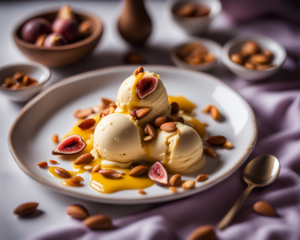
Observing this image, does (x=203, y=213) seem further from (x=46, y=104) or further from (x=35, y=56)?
(x=35, y=56)

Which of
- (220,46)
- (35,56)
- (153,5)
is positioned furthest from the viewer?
(153,5)

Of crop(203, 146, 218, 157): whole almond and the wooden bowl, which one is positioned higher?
the wooden bowl

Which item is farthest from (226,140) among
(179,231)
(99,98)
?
(99,98)

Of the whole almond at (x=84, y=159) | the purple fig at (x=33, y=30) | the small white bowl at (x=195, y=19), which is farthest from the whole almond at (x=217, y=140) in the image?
the purple fig at (x=33, y=30)

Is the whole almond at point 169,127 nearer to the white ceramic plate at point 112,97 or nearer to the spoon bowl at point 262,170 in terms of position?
the white ceramic plate at point 112,97

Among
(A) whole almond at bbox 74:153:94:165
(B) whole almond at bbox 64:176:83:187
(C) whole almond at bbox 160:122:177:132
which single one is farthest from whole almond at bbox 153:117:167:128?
(B) whole almond at bbox 64:176:83:187

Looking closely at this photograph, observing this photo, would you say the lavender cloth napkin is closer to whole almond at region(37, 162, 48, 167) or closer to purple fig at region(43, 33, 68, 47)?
whole almond at region(37, 162, 48, 167)
